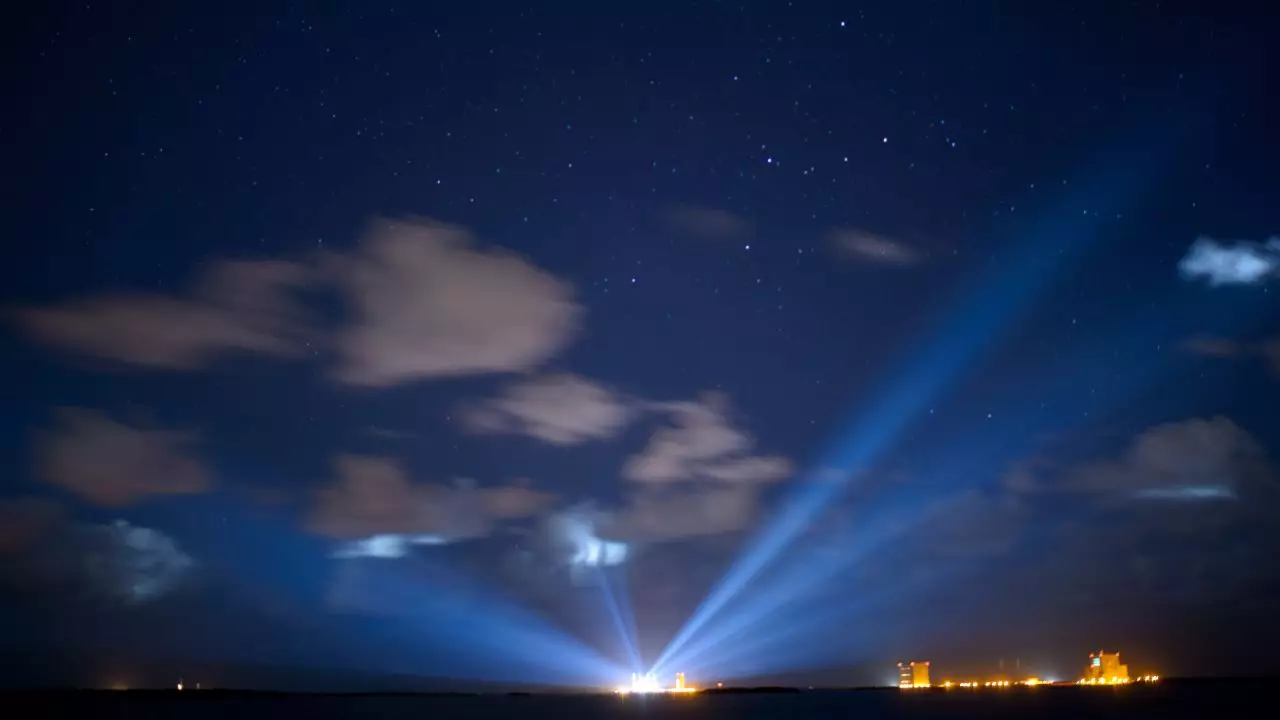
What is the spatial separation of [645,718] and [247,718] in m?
70.5

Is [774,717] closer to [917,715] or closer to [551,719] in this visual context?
[917,715]

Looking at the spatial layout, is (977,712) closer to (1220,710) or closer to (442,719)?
(1220,710)

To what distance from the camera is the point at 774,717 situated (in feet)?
581

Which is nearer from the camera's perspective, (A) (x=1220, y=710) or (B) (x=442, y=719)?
(A) (x=1220, y=710)

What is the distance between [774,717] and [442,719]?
183ft

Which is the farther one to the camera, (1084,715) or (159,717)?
(159,717)

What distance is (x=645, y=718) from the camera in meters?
161

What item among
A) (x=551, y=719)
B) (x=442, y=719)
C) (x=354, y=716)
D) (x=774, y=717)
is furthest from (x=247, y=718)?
(x=774, y=717)

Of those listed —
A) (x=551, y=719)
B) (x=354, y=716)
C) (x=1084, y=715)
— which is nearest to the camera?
(x=1084, y=715)

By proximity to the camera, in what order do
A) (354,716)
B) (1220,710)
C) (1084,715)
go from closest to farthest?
1. (1084,715)
2. (1220,710)
3. (354,716)

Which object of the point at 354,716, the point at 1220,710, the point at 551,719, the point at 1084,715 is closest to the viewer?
the point at 1084,715

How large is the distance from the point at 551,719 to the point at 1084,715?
79.2m

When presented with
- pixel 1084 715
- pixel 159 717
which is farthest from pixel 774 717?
pixel 159 717

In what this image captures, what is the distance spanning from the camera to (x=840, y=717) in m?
166
